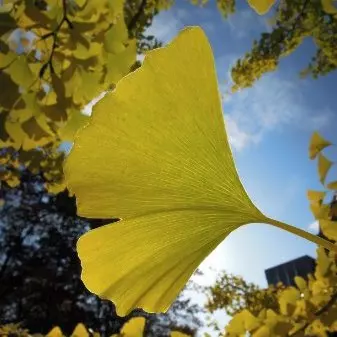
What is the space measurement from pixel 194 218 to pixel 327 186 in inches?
44.4

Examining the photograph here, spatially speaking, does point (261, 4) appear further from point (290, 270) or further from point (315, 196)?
point (290, 270)

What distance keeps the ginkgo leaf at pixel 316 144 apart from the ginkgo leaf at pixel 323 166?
0.07 metres

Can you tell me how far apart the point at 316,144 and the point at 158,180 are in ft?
3.16

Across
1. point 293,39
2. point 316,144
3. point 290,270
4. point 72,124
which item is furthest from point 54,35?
point 290,270

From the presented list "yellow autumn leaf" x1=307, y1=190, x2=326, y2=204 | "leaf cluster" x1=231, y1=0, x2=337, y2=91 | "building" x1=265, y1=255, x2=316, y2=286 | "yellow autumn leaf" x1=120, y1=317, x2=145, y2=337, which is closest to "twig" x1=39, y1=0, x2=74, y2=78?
"yellow autumn leaf" x1=120, y1=317, x2=145, y2=337

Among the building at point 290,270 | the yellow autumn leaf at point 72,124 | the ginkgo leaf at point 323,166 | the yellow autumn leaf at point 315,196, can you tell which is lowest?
the yellow autumn leaf at point 315,196

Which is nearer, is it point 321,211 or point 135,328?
point 135,328

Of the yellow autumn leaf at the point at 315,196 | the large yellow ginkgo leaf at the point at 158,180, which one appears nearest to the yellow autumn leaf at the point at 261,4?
the large yellow ginkgo leaf at the point at 158,180

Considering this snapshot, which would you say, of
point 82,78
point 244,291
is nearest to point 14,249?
point 244,291

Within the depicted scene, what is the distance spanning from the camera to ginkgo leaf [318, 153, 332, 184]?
1306 mm

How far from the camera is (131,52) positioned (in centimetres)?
124

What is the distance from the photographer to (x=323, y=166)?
1.32 meters

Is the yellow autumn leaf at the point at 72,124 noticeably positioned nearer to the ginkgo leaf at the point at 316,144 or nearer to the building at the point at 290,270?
the ginkgo leaf at the point at 316,144

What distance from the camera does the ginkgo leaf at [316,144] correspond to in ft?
3.83
